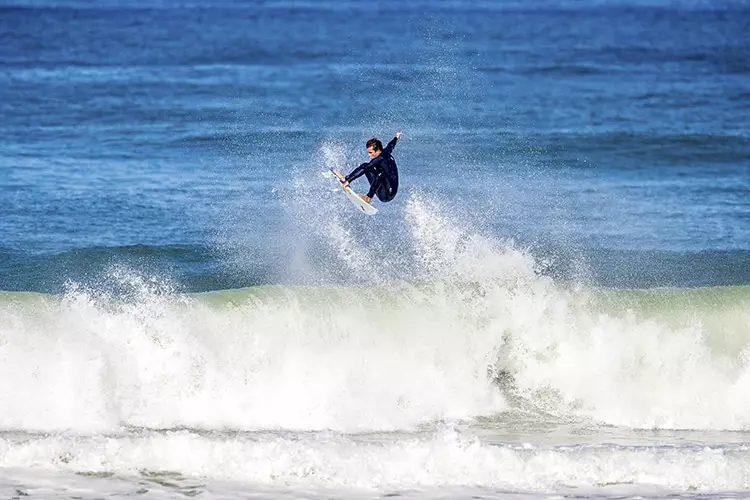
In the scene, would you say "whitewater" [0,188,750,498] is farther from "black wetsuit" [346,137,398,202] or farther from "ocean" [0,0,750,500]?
"black wetsuit" [346,137,398,202]

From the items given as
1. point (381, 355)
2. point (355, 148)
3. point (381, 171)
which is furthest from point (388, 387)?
point (355, 148)

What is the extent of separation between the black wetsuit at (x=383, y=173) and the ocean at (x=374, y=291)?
5.78 ft

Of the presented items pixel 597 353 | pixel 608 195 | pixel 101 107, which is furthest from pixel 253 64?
pixel 597 353

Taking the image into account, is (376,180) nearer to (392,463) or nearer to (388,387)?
(388,387)

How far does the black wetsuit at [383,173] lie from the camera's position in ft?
53.8

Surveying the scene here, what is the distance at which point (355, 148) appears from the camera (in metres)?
29.5

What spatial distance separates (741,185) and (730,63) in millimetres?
21301

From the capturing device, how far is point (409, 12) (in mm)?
68750

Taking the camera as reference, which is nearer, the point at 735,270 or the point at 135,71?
the point at 735,270

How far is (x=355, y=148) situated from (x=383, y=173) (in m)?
13.1

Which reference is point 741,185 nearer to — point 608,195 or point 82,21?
point 608,195

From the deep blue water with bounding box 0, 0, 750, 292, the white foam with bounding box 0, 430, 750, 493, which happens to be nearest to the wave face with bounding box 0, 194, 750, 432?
the white foam with bounding box 0, 430, 750, 493

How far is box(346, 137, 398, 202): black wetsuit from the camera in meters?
16.4

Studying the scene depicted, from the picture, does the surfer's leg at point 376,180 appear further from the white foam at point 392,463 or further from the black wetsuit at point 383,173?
the white foam at point 392,463
